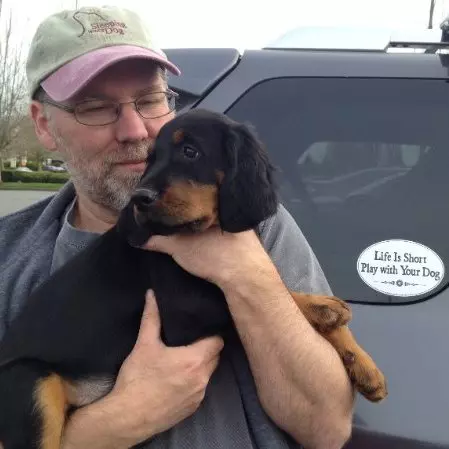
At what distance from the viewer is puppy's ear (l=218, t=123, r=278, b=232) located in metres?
1.88

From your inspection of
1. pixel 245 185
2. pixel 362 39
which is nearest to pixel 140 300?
pixel 245 185

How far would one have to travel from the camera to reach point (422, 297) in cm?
218

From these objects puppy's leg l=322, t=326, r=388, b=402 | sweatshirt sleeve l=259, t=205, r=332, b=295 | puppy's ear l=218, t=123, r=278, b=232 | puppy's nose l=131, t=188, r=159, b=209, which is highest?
puppy's nose l=131, t=188, r=159, b=209

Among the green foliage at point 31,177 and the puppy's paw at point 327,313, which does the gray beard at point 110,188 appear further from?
the green foliage at point 31,177

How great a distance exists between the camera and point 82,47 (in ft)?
7.11

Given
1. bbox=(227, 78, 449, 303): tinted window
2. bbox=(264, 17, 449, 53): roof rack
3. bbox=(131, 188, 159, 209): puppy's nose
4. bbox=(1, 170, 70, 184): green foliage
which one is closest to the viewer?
bbox=(131, 188, 159, 209): puppy's nose

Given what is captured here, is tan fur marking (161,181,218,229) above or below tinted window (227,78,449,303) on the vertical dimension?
above

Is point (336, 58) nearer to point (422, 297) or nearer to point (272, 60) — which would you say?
point (272, 60)

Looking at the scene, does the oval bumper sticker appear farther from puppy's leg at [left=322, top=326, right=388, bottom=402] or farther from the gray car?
puppy's leg at [left=322, top=326, right=388, bottom=402]

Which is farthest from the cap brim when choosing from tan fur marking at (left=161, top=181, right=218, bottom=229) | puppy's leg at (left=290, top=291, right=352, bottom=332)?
puppy's leg at (left=290, top=291, right=352, bottom=332)

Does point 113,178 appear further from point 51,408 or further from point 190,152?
point 51,408

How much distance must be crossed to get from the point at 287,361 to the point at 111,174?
849 mm

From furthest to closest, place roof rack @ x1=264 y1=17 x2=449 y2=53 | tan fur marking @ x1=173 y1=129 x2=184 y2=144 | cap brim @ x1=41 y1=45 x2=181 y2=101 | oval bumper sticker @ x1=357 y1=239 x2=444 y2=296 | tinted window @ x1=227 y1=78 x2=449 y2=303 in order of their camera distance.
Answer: roof rack @ x1=264 y1=17 x2=449 y2=53 → tinted window @ x1=227 y1=78 x2=449 y2=303 → oval bumper sticker @ x1=357 y1=239 x2=444 y2=296 → cap brim @ x1=41 y1=45 x2=181 y2=101 → tan fur marking @ x1=173 y1=129 x2=184 y2=144

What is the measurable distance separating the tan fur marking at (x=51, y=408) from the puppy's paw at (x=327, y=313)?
0.78 m
